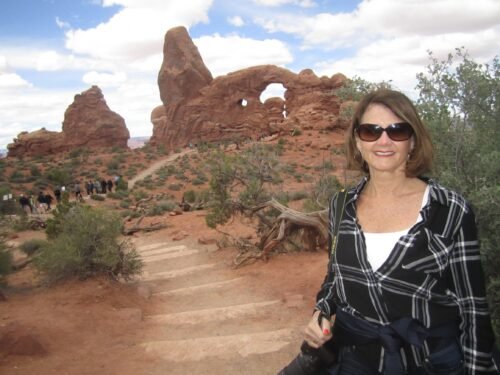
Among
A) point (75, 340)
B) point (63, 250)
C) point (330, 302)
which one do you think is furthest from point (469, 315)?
point (63, 250)

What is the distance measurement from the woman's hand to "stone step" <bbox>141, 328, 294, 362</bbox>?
105 inches

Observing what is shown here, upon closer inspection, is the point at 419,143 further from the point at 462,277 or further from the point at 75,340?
the point at 75,340

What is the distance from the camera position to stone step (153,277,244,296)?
7.36m

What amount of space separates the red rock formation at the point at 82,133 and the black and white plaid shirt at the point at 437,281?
48266mm

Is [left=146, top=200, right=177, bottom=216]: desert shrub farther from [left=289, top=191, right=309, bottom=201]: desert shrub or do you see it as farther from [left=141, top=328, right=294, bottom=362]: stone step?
[left=141, top=328, right=294, bottom=362]: stone step

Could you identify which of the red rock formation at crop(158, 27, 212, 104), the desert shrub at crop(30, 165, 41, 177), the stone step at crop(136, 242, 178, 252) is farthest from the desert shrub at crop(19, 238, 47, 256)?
the red rock formation at crop(158, 27, 212, 104)

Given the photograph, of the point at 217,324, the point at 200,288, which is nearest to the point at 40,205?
the point at 200,288

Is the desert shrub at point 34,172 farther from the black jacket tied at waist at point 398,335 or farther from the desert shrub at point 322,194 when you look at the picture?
the black jacket tied at waist at point 398,335

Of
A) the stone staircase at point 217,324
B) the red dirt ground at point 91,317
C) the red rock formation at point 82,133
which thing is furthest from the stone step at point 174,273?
the red rock formation at point 82,133

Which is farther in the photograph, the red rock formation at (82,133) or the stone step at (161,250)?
the red rock formation at (82,133)

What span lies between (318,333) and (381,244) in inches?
19.9

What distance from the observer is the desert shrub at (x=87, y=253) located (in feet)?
23.3

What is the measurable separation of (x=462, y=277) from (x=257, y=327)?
399cm

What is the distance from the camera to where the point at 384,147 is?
1.88 m
